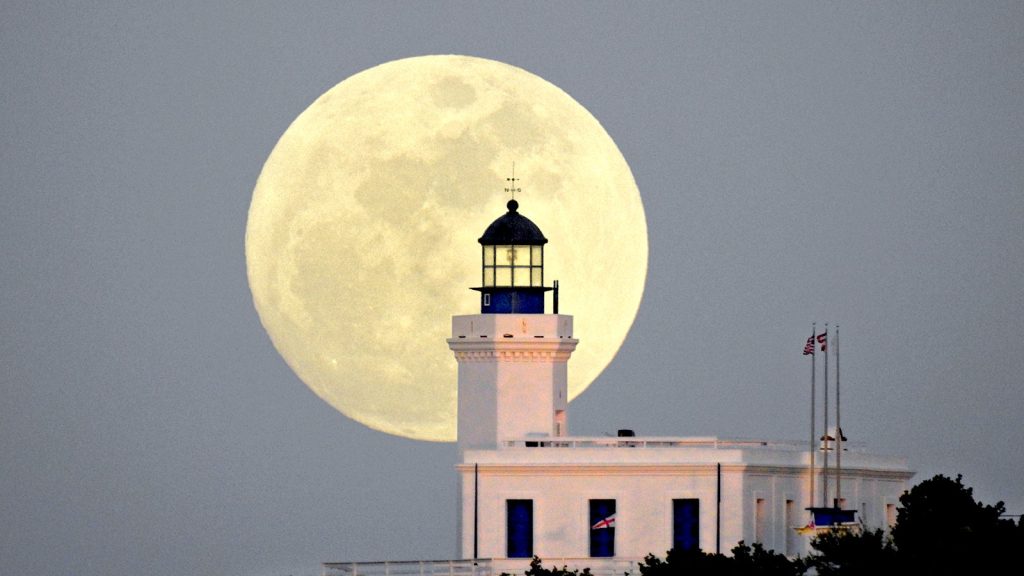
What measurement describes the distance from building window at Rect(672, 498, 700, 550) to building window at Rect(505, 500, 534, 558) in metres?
4.30

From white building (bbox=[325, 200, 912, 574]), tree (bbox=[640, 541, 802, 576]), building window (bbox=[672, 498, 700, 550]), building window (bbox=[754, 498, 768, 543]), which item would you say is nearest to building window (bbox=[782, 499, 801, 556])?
white building (bbox=[325, 200, 912, 574])

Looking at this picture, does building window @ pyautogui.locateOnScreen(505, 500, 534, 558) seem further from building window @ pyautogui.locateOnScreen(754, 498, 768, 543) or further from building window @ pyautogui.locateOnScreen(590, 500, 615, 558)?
building window @ pyautogui.locateOnScreen(754, 498, 768, 543)

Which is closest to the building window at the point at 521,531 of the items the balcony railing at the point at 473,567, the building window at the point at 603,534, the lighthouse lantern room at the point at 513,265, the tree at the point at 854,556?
the balcony railing at the point at 473,567

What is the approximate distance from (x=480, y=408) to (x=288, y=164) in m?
13.6

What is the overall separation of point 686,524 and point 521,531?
497cm

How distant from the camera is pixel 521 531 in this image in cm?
15538

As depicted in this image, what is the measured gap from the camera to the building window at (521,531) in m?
155

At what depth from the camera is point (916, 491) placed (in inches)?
5704

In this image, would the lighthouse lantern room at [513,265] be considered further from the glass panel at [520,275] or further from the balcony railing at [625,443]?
the balcony railing at [625,443]

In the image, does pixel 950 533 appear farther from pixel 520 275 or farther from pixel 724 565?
pixel 520 275

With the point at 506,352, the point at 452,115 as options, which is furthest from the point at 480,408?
the point at 452,115

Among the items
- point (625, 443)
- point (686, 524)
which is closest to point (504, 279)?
point (625, 443)

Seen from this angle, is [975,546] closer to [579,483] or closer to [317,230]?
[579,483]

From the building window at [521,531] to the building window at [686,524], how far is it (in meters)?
4.30
